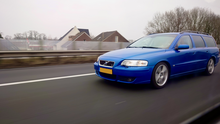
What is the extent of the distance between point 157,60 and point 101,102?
169cm

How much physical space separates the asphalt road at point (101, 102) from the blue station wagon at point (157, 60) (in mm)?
322

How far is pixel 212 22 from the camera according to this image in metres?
34.0

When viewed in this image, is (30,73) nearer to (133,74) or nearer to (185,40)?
(133,74)

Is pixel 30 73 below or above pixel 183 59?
below

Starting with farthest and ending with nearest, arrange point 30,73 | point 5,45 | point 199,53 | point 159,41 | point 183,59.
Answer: point 5,45 < point 30,73 < point 199,53 < point 159,41 < point 183,59

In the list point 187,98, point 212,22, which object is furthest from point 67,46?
point 212,22

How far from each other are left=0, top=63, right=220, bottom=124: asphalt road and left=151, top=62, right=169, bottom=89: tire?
17 centimetres

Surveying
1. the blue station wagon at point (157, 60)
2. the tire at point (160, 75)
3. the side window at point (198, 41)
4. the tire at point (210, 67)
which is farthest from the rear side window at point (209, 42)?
the tire at point (160, 75)

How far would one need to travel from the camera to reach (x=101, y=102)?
3.17 m

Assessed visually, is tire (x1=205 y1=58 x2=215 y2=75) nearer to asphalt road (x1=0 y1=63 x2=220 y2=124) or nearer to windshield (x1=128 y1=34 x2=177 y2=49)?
asphalt road (x1=0 y1=63 x2=220 y2=124)

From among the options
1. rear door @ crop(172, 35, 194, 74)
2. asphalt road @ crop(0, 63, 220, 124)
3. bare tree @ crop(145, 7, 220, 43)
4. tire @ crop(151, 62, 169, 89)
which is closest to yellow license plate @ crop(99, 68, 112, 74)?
asphalt road @ crop(0, 63, 220, 124)

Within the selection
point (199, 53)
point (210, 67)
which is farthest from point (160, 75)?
point (210, 67)

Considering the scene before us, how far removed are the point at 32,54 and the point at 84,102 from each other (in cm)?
614

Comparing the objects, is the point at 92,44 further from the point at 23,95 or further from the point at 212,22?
the point at 212,22
